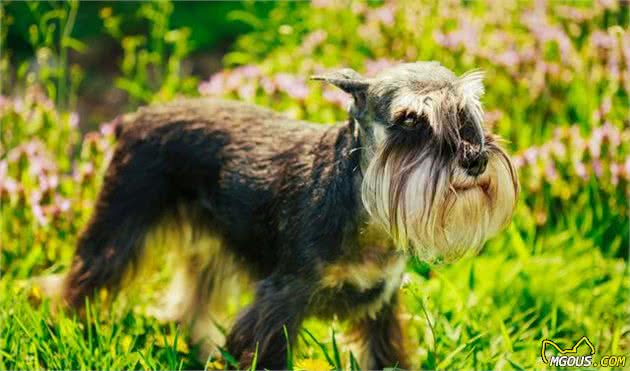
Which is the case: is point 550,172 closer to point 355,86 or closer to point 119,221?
point 355,86

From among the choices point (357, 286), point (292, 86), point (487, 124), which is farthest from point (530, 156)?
point (357, 286)

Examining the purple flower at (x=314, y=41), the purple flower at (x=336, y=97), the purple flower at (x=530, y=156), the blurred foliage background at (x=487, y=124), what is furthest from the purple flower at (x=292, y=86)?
the purple flower at (x=530, y=156)

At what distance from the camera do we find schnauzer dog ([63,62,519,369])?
10.3 ft

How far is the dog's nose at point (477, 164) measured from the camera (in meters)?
3.09

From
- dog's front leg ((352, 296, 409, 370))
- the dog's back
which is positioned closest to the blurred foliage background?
dog's front leg ((352, 296, 409, 370))

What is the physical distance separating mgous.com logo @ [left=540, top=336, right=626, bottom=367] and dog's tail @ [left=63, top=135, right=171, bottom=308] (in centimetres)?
179

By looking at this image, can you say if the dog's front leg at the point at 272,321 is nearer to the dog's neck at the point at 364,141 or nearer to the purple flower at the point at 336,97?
the dog's neck at the point at 364,141

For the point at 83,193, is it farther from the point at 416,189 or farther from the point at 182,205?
the point at 416,189

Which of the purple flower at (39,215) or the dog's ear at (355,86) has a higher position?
the dog's ear at (355,86)

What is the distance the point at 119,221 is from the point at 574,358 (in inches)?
81.5

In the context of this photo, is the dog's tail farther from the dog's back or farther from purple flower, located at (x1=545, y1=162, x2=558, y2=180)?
purple flower, located at (x1=545, y1=162, x2=558, y2=180)

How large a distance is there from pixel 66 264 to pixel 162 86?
1.58 meters

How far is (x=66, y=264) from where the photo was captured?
4.74 m

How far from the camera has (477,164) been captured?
10.2ft
